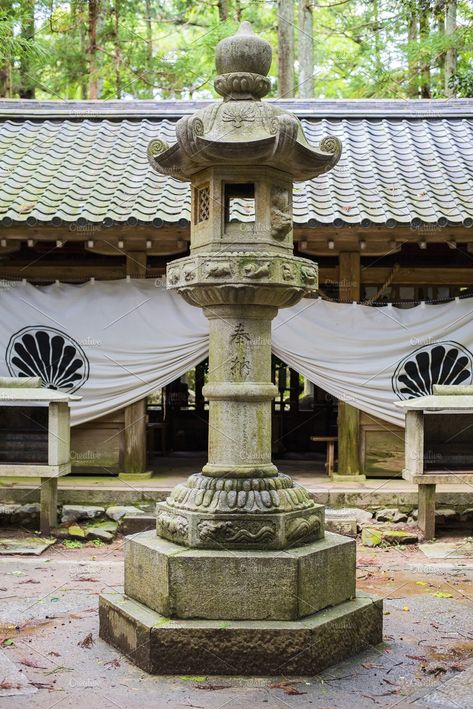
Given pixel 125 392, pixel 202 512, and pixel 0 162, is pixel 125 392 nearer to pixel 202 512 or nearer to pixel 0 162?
pixel 0 162

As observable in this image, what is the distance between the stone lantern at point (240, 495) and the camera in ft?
15.7

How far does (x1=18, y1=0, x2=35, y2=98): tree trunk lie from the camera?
17.5m

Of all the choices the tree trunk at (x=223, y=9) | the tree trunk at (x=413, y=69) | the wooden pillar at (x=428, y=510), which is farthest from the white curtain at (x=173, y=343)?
the tree trunk at (x=223, y=9)

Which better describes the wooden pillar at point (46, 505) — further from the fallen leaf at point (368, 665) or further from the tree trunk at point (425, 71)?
the tree trunk at point (425, 71)

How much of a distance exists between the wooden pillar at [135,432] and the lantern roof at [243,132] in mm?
4809

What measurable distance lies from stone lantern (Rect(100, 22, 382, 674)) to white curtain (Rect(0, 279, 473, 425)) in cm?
476

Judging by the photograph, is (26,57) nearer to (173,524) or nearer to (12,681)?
(173,524)

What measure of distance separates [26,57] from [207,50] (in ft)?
23.2

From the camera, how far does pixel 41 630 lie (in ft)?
18.3

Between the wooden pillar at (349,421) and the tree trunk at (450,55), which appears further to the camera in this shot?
the tree trunk at (450,55)

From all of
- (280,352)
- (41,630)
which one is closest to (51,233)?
(280,352)

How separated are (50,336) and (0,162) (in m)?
3.24

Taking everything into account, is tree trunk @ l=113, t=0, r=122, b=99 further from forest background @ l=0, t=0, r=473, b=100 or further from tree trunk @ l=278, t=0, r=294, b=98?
tree trunk @ l=278, t=0, r=294, b=98

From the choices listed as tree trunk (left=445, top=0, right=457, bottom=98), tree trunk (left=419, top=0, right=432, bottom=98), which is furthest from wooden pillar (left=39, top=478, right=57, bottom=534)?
tree trunk (left=419, top=0, right=432, bottom=98)
